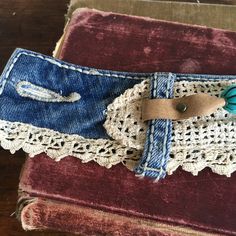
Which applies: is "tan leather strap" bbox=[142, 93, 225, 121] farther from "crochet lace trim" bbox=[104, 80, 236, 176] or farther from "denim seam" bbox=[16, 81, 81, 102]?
"denim seam" bbox=[16, 81, 81, 102]

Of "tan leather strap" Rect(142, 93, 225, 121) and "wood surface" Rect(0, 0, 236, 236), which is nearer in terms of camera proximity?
"tan leather strap" Rect(142, 93, 225, 121)

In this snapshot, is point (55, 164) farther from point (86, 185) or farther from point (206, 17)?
point (206, 17)

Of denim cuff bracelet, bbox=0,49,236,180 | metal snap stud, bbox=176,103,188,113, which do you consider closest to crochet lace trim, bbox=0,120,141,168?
denim cuff bracelet, bbox=0,49,236,180

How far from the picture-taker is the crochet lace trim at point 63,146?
0.79 meters

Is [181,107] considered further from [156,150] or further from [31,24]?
[31,24]

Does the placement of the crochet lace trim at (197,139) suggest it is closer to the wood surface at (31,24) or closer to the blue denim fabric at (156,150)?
the blue denim fabric at (156,150)

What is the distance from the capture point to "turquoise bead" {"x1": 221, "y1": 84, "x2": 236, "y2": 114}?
0.76 m

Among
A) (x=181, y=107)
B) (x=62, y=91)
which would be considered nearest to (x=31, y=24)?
(x=62, y=91)

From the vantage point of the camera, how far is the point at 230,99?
0.76 m

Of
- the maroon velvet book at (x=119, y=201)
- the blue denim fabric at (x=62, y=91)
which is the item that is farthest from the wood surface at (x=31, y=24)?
the maroon velvet book at (x=119, y=201)

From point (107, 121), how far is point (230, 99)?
0.22 metres

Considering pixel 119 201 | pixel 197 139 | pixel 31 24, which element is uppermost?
pixel 31 24

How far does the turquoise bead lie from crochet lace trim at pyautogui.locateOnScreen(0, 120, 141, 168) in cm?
18

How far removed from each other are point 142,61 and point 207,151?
254 millimetres
